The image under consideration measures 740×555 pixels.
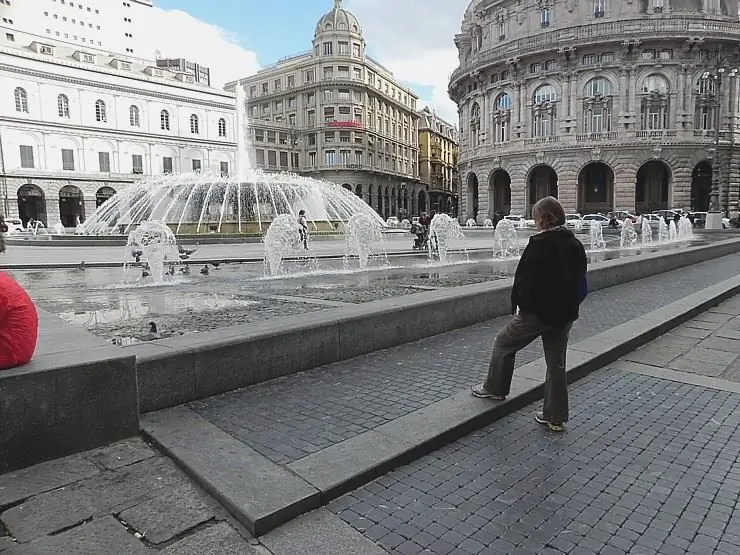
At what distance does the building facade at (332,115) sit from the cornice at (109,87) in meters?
9.03

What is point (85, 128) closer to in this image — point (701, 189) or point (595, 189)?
point (595, 189)

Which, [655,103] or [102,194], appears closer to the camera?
[655,103]

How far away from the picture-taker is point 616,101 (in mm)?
45312

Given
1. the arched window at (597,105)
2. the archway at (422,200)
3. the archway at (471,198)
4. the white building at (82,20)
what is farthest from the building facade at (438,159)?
the white building at (82,20)

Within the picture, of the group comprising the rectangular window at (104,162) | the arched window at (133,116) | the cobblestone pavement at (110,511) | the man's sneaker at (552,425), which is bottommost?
the man's sneaker at (552,425)

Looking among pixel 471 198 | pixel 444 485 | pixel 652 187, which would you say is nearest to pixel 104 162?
pixel 471 198

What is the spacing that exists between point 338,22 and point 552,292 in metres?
76.1

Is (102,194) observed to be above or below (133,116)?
below

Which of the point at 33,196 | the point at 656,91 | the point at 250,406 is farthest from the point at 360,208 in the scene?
the point at 33,196

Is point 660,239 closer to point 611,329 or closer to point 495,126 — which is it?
point 611,329

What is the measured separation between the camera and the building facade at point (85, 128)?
4722cm

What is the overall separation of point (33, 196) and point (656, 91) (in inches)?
2147

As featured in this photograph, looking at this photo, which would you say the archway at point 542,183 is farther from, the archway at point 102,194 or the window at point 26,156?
the window at point 26,156

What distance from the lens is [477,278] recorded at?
10133mm
